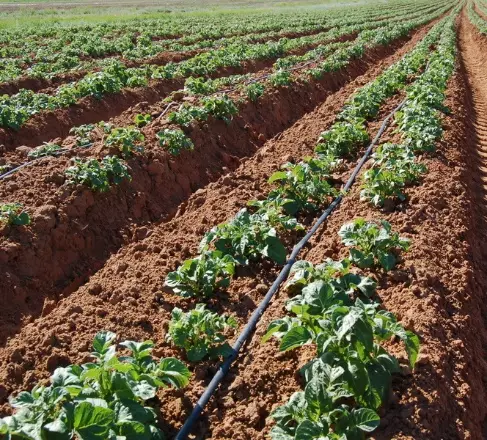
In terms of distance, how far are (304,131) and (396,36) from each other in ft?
63.9

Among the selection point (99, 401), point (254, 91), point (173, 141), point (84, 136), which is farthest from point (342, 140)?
point (99, 401)

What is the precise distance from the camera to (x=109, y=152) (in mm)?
8047

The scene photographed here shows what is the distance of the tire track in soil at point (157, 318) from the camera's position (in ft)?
13.1

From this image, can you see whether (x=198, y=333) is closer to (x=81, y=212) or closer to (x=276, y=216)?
(x=276, y=216)

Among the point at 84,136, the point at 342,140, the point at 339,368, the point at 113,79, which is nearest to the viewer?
the point at 339,368

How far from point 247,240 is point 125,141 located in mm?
3481

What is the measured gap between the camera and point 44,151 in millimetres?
8039

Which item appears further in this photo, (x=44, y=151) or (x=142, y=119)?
(x=142, y=119)

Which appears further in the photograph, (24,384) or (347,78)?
(347,78)

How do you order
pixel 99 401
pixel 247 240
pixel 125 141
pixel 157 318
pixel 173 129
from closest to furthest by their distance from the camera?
pixel 99 401 < pixel 157 318 < pixel 247 240 < pixel 125 141 < pixel 173 129

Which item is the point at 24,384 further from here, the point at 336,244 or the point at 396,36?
the point at 396,36

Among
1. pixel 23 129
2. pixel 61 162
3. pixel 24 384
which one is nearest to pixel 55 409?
pixel 24 384

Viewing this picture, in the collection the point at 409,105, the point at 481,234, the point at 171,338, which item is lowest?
the point at 481,234

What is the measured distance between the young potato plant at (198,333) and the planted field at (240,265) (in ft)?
0.05
